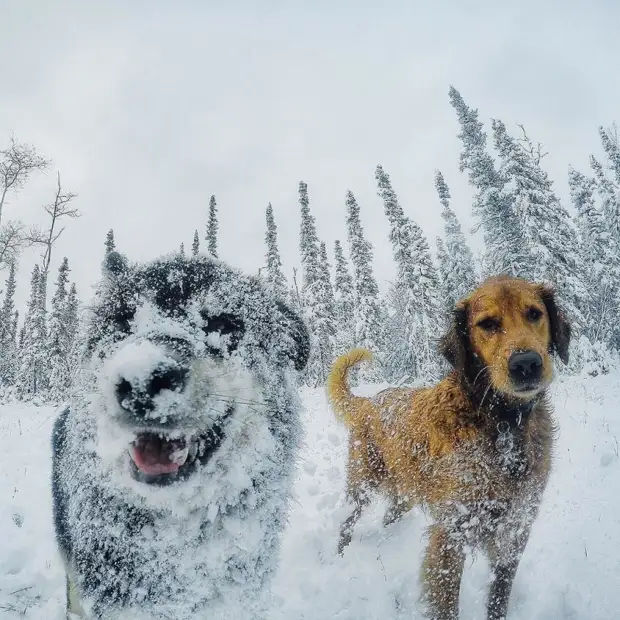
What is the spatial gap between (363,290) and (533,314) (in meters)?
26.0

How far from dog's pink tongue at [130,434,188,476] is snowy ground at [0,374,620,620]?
1.31 meters

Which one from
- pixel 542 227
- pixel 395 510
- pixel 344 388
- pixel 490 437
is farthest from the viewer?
pixel 542 227

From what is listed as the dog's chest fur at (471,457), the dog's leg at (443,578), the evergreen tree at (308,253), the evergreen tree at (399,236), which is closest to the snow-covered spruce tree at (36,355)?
the evergreen tree at (308,253)

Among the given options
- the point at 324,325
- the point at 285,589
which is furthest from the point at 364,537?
the point at 324,325

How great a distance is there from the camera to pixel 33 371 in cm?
2938

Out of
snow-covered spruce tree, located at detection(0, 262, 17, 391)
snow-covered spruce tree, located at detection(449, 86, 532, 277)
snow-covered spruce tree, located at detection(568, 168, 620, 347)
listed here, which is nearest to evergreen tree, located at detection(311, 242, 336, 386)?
snow-covered spruce tree, located at detection(449, 86, 532, 277)

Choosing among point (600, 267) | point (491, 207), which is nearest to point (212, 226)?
point (491, 207)

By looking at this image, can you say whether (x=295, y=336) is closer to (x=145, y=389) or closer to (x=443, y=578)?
(x=145, y=389)

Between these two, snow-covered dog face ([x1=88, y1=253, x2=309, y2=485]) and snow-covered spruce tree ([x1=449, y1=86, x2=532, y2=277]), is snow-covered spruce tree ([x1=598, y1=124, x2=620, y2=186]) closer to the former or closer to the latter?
snow-covered spruce tree ([x1=449, y1=86, x2=532, y2=277])

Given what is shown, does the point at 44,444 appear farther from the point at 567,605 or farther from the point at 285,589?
the point at 567,605

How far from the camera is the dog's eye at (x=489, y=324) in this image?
2928 mm

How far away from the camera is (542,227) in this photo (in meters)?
18.8

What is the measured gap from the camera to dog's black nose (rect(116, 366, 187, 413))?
1.68m

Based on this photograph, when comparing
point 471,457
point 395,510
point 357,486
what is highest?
point 471,457
